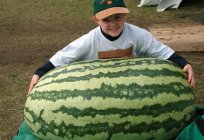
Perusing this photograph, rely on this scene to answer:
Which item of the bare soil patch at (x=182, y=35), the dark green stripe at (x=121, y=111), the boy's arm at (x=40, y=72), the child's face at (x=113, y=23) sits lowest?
the bare soil patch at (x=182, y=35)

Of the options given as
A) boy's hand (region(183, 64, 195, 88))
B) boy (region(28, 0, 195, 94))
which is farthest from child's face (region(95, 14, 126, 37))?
boy's hand (region(183, 64, 195, 88))

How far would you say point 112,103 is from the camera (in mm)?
2441

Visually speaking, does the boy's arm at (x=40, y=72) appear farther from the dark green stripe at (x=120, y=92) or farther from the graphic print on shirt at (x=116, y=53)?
the dark green stripe at (x=120, y=92)

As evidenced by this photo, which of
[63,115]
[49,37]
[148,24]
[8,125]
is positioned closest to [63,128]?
[63,115]

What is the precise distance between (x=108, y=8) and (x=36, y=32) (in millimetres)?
4604

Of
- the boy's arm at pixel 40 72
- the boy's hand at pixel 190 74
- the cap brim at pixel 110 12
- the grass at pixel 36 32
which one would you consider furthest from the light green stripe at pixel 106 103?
the grass at pixel 36 32

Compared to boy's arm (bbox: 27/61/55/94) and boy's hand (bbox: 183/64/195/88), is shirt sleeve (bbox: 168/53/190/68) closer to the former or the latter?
boy's hand (bbox: 183/64/195/88)

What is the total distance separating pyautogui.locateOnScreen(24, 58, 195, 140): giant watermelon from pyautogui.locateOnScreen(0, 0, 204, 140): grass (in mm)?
1651

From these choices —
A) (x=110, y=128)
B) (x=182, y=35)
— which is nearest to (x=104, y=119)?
(x=110, y=128)

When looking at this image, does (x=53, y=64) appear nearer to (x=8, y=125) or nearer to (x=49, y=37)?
(x=8, y=125)

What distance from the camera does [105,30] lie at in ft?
10.0

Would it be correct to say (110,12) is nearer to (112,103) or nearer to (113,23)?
(113,23)

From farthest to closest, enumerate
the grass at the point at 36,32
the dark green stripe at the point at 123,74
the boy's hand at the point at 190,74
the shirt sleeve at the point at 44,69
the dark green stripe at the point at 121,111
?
the grass at the point at 36,32
the shirt sleeve at the point at 44,69
the boy's hand at the point at 190,74
the dark green stripe at the point at 123,74
the dark green stripe at the point at 121,111

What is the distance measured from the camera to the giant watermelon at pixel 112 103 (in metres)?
2.45
